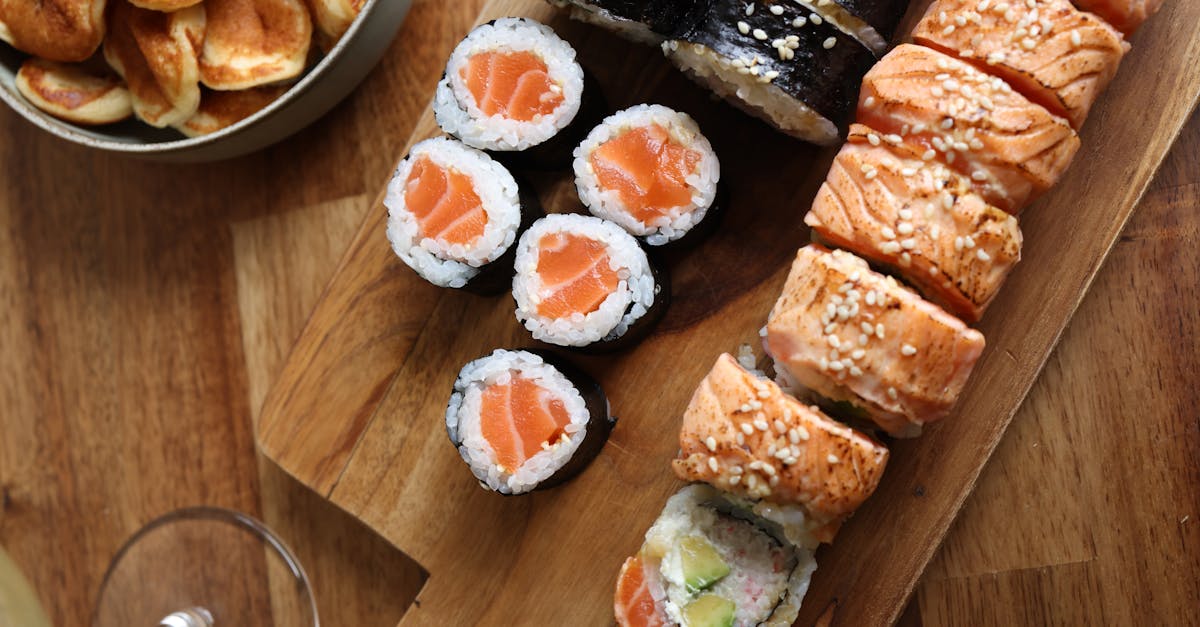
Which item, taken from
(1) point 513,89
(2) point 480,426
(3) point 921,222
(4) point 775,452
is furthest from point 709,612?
(1) point 513,89

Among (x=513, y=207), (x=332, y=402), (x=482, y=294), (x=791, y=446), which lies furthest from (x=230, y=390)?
(x=791, y=446)

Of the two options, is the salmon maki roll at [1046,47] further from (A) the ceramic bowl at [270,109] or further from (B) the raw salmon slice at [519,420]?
(A) the ceramic bowl at [270,109]

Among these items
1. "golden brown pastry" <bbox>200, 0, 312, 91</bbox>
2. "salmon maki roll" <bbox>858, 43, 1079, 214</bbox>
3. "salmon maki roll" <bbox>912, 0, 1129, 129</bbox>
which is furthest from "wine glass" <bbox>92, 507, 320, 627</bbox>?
"salmon maki roll" <bbox>912, 0, 1129, 129</bbox>

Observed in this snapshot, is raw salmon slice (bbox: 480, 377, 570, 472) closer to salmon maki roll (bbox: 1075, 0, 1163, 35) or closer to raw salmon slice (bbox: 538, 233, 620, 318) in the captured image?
raw salmon slice (bbox: 538, 233, 620, 318)

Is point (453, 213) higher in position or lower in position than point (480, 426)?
higher

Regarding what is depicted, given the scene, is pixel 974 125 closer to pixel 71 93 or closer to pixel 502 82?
pixel 502 82

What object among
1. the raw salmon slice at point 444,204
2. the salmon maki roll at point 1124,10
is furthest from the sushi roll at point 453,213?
the salmon maki roll at point 1124,10

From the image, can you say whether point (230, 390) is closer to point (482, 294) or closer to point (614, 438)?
point (482, 294)

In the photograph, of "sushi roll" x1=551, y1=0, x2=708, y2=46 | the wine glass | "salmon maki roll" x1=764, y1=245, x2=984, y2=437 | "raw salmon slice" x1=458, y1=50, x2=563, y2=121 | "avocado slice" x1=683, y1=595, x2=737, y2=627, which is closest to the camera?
"salmon maki roll" x1=764, y1=245, x2=984, y2=437
